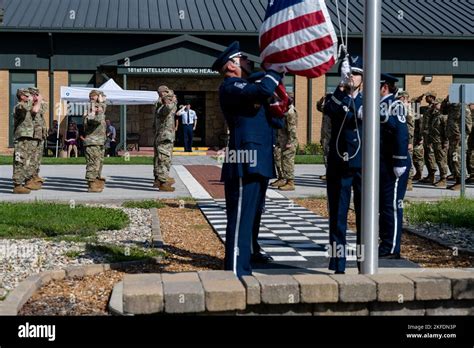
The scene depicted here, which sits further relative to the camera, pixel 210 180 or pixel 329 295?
pixel 210 180

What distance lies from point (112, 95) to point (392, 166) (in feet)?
72.4

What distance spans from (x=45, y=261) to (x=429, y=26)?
32595 millimetres

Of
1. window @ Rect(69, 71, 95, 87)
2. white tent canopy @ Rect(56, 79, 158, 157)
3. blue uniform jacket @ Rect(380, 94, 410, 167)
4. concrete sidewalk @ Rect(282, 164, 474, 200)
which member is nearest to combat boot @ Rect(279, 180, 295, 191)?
concrete sidewalk @ Rect(282, 164, 474, 200)

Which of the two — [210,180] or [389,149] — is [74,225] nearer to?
[389,149]

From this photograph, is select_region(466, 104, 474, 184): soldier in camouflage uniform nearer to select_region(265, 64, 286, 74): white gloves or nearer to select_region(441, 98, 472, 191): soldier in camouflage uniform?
select_region(441, 98, 472, 191): soldier in camouflage uniform

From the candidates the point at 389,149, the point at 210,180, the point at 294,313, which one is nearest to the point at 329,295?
the point at 294,313

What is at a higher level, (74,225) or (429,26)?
(429,26)

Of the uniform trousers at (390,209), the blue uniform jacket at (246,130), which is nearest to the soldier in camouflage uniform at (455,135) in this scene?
the uniform trousers at (390,209)

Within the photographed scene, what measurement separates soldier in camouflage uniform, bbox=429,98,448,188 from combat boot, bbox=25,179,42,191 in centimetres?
884

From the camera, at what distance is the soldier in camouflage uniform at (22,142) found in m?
15.8

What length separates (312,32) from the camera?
608 cm

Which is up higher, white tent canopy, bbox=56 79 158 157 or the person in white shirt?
white tent canopy, bbox=56 79 158 157

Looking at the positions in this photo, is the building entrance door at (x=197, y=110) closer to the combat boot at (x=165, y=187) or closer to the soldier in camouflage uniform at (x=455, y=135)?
the soldier in camouflage uniform at (x=455, y=135)

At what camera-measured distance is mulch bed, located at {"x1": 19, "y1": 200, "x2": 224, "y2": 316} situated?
637 cm
